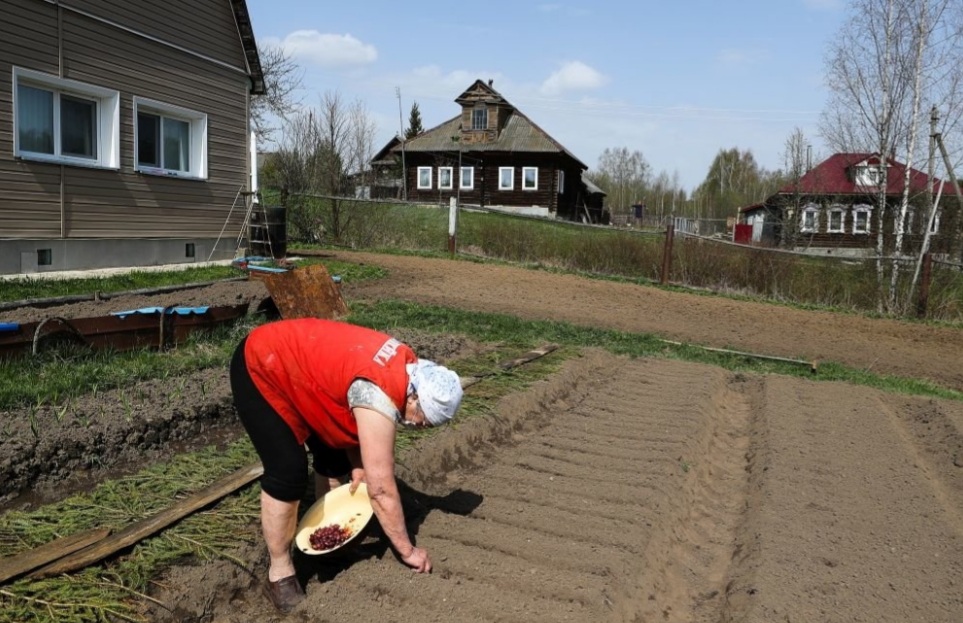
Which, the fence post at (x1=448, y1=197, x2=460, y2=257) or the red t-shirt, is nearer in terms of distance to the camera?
the red t-shirt

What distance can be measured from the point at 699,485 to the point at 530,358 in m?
3.00

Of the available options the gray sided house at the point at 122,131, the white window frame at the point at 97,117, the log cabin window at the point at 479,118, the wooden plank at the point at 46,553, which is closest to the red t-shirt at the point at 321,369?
the wooden plank at the point at 46,553

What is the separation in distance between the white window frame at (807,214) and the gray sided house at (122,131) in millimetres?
22725

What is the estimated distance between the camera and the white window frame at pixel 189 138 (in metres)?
13.1

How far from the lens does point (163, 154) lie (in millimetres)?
13773

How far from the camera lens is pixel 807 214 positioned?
33250mm

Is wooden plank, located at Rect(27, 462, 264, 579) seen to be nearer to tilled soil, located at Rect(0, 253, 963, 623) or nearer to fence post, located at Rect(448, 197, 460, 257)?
tilled soil, located at Rect(0, 253, 963, 623)

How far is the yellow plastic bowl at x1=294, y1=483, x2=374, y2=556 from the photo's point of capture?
361 centimetres

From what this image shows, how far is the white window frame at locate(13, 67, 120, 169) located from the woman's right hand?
9978 mm

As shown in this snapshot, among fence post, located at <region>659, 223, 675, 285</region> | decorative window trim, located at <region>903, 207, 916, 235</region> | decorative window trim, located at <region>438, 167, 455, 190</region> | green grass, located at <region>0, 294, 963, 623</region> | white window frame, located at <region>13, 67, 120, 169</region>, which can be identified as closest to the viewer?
green grass, located at <region>0, 294, 963, 623</region>

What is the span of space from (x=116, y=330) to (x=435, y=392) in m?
4.86

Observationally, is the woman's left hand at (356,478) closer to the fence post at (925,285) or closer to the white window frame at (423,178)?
the fence post at (925,285)

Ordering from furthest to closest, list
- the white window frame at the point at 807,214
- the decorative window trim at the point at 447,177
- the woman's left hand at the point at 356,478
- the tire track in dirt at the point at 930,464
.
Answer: the decorative window trim at the point at 447,177 < the white window frame at the point at 807,214 < the tire track in dirt at the point at 930,464 < the woman's left hand at the point at 356,478

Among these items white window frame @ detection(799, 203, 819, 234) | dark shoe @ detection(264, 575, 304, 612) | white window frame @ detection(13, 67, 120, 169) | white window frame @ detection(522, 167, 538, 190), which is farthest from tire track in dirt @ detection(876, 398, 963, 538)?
white window frame @ detection(522, 167, 538, 190)
